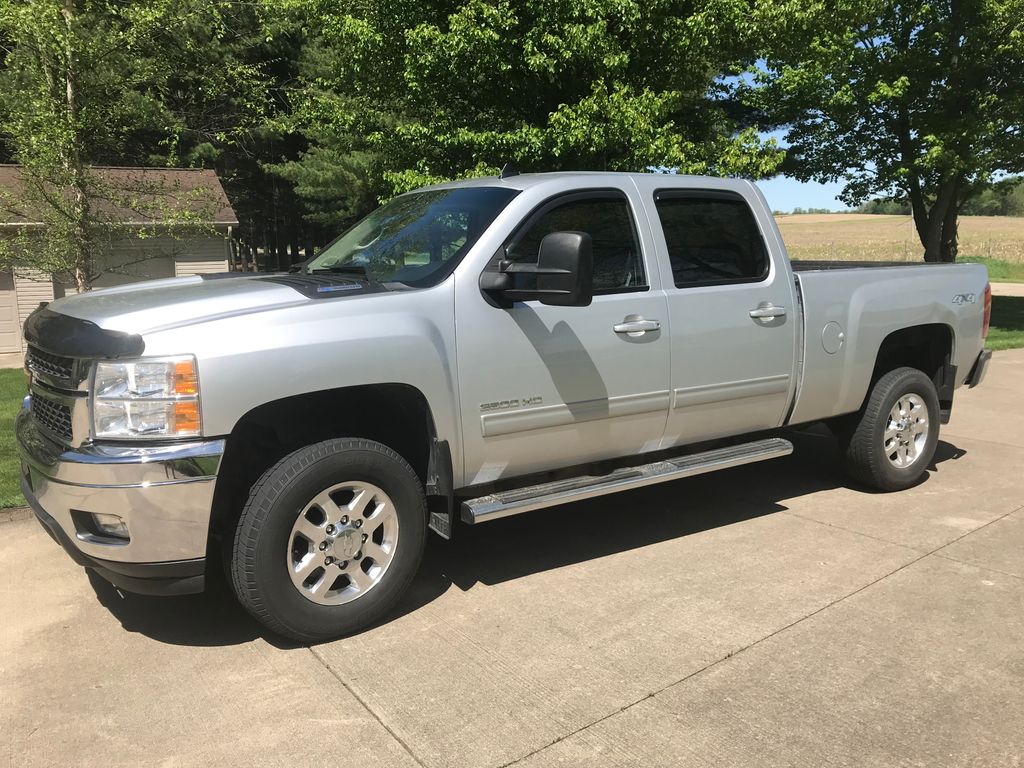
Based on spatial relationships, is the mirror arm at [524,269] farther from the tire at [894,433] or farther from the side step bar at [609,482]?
the tire at [894,433]

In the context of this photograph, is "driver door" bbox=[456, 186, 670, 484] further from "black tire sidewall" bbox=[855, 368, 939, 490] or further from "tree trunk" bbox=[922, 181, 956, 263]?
"tree trunk" bbox=[922, 181, 956, 263]

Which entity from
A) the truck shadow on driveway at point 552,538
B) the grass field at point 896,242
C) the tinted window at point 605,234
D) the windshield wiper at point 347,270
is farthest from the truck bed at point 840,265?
the grass field at point 896,242

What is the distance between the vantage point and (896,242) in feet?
180

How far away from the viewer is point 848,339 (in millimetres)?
5387

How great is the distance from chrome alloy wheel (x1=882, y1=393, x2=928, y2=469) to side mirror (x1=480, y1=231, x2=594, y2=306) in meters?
3.11

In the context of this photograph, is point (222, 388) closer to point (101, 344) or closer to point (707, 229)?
point (101, 344)

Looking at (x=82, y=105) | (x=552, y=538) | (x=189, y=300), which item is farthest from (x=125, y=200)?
(x=552, y=538)

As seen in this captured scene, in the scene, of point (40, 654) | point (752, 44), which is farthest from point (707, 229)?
point (752, 44)

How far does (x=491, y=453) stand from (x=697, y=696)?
4.72ft

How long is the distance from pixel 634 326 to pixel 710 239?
3.04ft

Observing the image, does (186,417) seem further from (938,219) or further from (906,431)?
(938,219)

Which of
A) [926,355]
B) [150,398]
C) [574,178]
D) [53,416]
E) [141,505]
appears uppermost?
[574,178]

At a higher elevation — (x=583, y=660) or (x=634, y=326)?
(x=634, y=326)

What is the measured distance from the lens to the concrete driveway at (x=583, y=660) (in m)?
2.95
